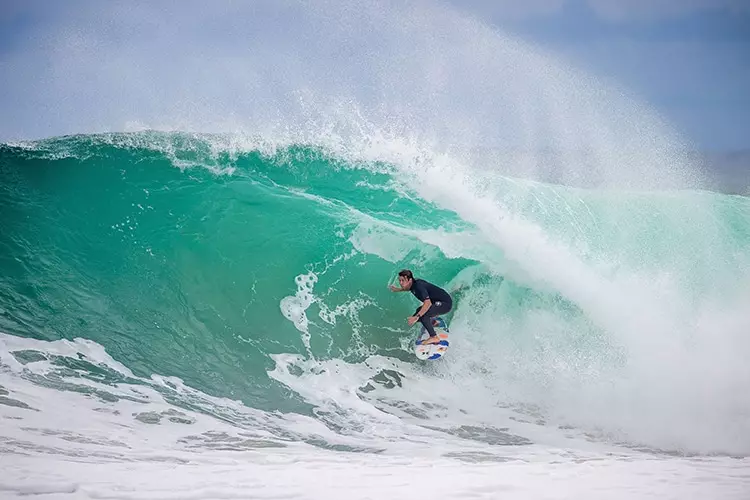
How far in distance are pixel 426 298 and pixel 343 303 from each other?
2.34 meters

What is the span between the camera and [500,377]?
823 cm

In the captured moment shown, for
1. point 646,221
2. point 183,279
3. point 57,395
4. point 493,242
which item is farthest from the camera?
point 646,221

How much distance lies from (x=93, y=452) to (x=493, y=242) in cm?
679

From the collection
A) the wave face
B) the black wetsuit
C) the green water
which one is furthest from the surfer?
the green water

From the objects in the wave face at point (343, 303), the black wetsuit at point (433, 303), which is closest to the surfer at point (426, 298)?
the black wetsuit at point (433, 303)

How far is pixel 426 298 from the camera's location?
7.29m

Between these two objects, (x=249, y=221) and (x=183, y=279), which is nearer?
(x=183, y=279)

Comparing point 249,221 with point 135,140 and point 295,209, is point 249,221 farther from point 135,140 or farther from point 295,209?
point 135,140

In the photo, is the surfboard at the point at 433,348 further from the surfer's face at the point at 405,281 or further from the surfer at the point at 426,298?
the surfer's face at the point at 405,281

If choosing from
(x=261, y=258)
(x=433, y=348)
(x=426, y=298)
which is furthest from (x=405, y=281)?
(x=261, y=258)

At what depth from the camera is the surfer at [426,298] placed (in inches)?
288

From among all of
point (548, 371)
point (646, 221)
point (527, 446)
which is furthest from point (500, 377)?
point (646, 221)

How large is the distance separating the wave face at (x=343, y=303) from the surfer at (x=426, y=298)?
923mm

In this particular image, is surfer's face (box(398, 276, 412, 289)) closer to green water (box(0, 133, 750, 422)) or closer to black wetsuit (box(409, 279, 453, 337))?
black wetsuit (box(409, 279, 453, 337))
